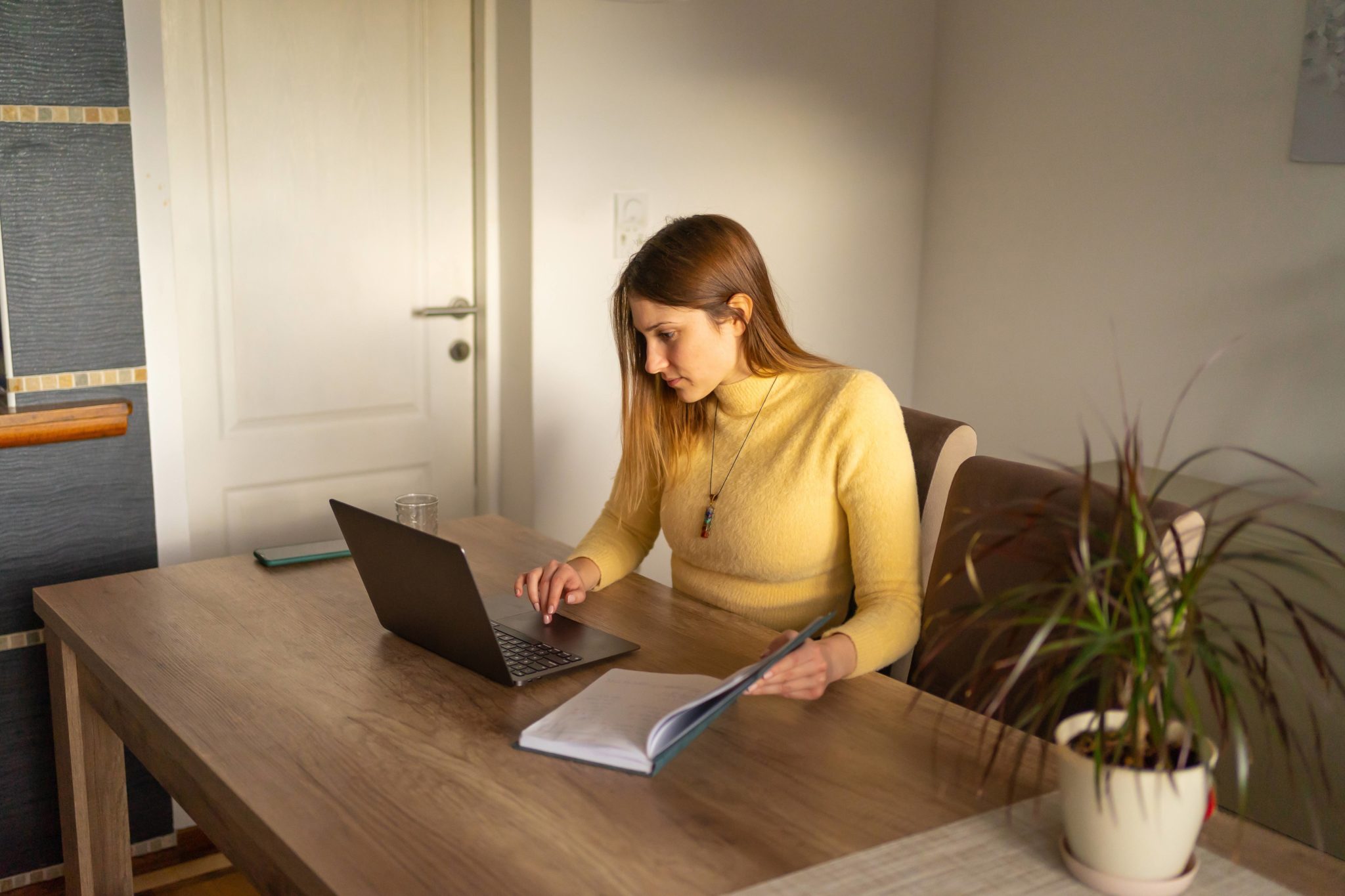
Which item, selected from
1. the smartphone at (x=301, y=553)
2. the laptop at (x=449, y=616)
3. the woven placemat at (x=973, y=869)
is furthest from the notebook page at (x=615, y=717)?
the smartphone at (x=301, y=553)

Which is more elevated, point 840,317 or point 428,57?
point 428,57

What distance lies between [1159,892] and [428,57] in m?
2.33

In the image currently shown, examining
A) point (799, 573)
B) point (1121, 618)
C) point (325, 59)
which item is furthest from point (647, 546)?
point (325, 59)

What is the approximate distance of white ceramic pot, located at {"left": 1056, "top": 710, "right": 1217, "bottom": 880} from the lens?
3.30 feet

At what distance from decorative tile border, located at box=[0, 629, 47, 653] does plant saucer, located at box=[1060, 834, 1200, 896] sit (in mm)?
1955

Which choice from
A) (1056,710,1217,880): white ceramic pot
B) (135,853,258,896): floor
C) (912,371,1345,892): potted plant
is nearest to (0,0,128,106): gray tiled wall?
(135,853,258,896): floor

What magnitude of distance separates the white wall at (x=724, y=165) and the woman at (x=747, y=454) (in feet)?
3.13

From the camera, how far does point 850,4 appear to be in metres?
3.21

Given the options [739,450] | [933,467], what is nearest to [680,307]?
[739,450]

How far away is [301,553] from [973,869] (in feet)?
4.25

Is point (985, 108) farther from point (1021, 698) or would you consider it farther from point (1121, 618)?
point (1121, 618)

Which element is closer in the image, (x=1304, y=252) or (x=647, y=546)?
(x=647, y=546)

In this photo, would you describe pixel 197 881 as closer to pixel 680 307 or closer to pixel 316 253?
pixel 316 253

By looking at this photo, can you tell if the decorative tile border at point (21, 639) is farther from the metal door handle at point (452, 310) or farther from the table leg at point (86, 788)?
the metal door handle at point (452, 310)
